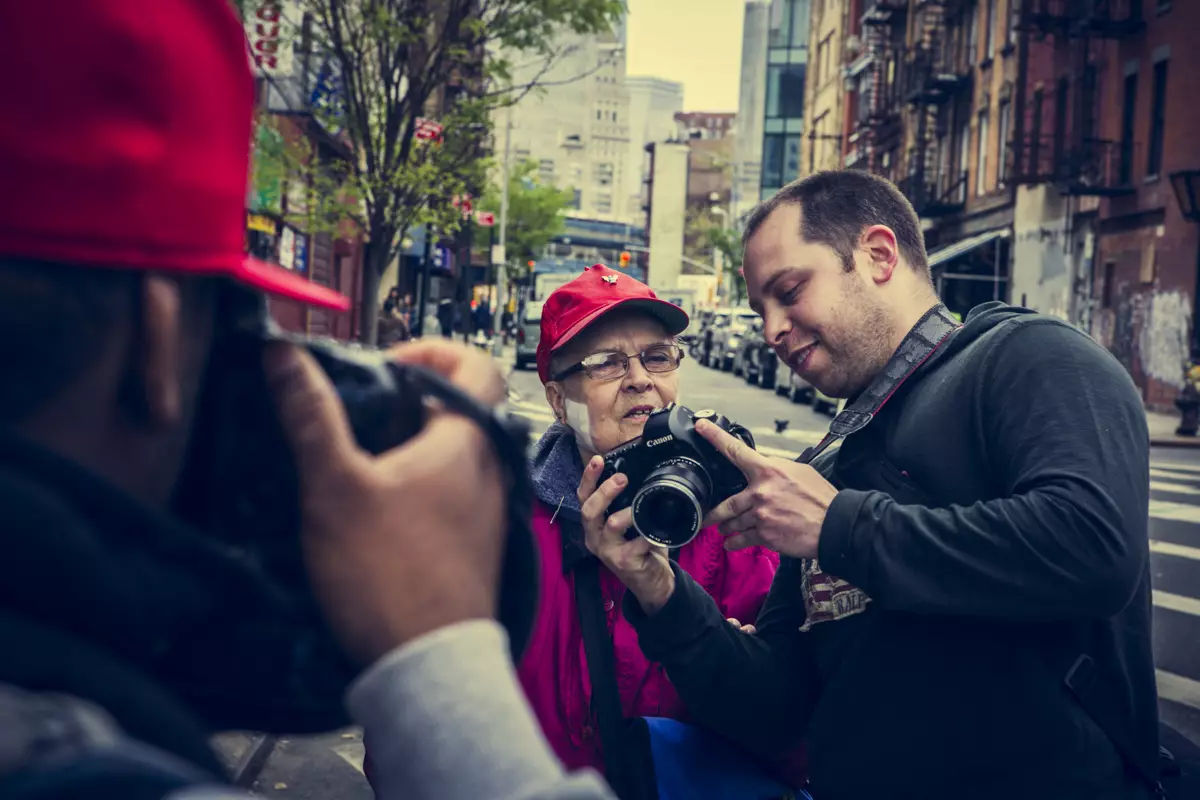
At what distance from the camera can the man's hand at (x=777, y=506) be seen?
2.16 m

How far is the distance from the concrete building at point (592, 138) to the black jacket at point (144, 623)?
15345 cm

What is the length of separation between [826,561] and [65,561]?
1555 millimetres

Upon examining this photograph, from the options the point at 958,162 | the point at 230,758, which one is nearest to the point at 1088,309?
the point at 958,162

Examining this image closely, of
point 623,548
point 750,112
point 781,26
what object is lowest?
point 623,548

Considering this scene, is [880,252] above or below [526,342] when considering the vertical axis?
above

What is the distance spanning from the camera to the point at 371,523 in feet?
2.91

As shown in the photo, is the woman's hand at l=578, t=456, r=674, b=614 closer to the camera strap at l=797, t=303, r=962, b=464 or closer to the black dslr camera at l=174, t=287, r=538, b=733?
the camera strap at l=797, t=303, r=962, b=464

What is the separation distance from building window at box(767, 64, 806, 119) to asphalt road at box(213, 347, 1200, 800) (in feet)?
204

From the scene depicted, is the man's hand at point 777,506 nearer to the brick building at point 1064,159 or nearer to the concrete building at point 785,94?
the brick building at point 1064,159

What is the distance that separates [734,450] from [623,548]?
29cm

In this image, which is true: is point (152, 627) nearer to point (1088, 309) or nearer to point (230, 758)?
point (230, 758)

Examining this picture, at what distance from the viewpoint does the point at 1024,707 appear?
2.06m

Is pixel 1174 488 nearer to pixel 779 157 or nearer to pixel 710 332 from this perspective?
pixel 710 332

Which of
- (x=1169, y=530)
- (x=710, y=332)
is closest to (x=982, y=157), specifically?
(x=710, y=332)
